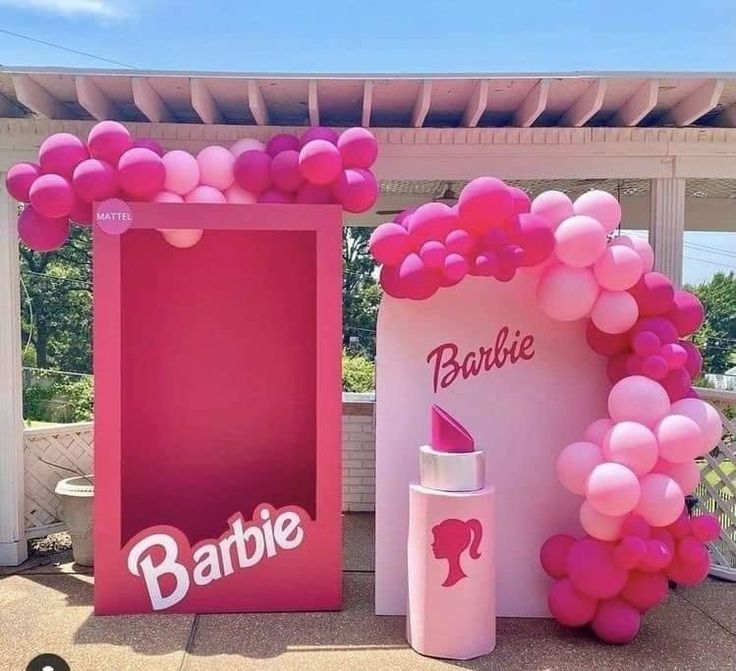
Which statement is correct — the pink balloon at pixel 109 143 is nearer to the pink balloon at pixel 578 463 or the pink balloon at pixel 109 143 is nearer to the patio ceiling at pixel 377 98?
the patio ceiling at pixel 377 98

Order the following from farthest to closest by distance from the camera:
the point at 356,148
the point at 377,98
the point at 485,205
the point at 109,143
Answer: the point at 377,98 → the point at 356,148 → the point at 109,143 → the point at 485,205

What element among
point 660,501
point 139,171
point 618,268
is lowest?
point 660,501

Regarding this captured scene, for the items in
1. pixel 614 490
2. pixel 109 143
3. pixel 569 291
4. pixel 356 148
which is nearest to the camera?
pixel 614 490

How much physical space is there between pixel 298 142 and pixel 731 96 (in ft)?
9.03

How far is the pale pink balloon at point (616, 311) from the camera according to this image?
3.46 metres

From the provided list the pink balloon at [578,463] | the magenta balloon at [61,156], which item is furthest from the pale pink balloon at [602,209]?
the magenta balloon at [61,156]

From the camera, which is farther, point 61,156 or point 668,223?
point 668,223

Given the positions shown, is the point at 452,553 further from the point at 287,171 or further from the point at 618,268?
the point at 287,171

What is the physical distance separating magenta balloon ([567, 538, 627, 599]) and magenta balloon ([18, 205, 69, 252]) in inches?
127

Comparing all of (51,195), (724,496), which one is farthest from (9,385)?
(724,496)

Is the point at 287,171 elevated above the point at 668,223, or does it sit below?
above

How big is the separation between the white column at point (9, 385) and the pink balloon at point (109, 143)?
4.21 feet

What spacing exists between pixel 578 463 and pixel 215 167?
8.28 ft

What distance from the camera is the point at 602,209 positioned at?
3.51m
